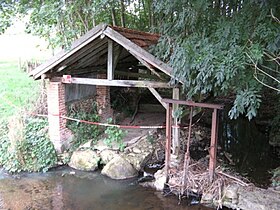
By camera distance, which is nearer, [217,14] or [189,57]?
[189,57]

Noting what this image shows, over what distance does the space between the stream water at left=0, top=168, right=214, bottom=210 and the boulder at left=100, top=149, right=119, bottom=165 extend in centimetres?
38

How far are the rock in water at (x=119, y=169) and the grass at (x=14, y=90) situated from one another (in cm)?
348

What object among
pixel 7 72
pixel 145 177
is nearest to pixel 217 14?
pixel 145 177

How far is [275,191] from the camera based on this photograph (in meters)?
6.29

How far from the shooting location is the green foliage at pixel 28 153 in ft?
26.4

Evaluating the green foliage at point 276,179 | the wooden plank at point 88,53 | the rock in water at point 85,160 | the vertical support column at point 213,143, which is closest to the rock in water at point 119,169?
the rock in water at point 85,160

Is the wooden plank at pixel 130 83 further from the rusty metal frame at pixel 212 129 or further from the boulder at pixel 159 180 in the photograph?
the boulder at pixel 159 180

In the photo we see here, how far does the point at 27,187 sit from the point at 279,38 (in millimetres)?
5975

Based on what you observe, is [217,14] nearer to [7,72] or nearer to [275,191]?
[275,191]

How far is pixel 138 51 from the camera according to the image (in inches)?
272

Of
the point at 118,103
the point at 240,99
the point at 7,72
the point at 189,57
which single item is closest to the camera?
the point at 240,99

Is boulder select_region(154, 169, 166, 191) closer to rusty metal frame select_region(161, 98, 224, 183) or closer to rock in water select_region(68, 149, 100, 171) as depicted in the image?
rusty metal frame select_region(161, 98, 224, 183)

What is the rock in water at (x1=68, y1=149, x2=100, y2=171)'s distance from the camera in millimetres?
8102

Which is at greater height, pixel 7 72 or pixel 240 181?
pixel 7 72
